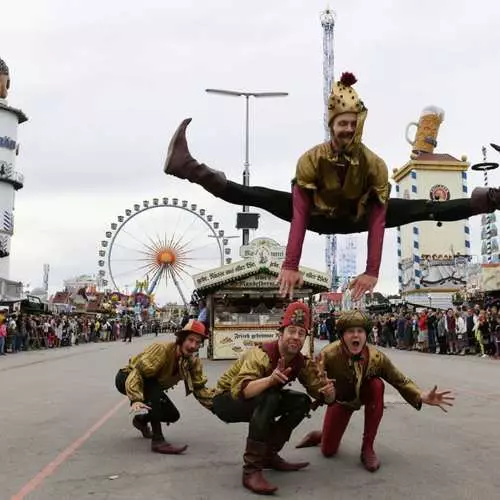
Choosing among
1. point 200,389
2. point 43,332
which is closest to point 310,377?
point 200,389

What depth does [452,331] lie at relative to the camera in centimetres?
2141

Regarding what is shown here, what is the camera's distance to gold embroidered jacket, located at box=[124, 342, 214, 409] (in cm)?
570

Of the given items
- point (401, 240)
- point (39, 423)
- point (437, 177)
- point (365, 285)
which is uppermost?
point (437, 177)

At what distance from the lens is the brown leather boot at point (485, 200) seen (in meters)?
4.95

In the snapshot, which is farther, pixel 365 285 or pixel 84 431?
pixel 84 431

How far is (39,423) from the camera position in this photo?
7.48 meters

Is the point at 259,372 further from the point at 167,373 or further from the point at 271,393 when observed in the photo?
the point at 167,373

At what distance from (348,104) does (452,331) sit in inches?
726

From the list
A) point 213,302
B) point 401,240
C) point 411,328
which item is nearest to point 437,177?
point 401,240

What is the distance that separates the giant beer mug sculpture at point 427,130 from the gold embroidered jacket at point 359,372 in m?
41.9

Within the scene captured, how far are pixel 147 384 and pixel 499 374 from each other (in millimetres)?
10292

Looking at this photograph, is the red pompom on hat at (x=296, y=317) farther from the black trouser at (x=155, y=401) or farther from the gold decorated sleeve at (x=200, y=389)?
the black trouser at (x=155, y=401)

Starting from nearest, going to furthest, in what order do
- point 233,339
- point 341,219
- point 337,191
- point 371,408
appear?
point 337,191 < point 341,219 < point 371,408 < point 233,339

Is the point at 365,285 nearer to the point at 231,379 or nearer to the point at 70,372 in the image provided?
the point at 231,379
